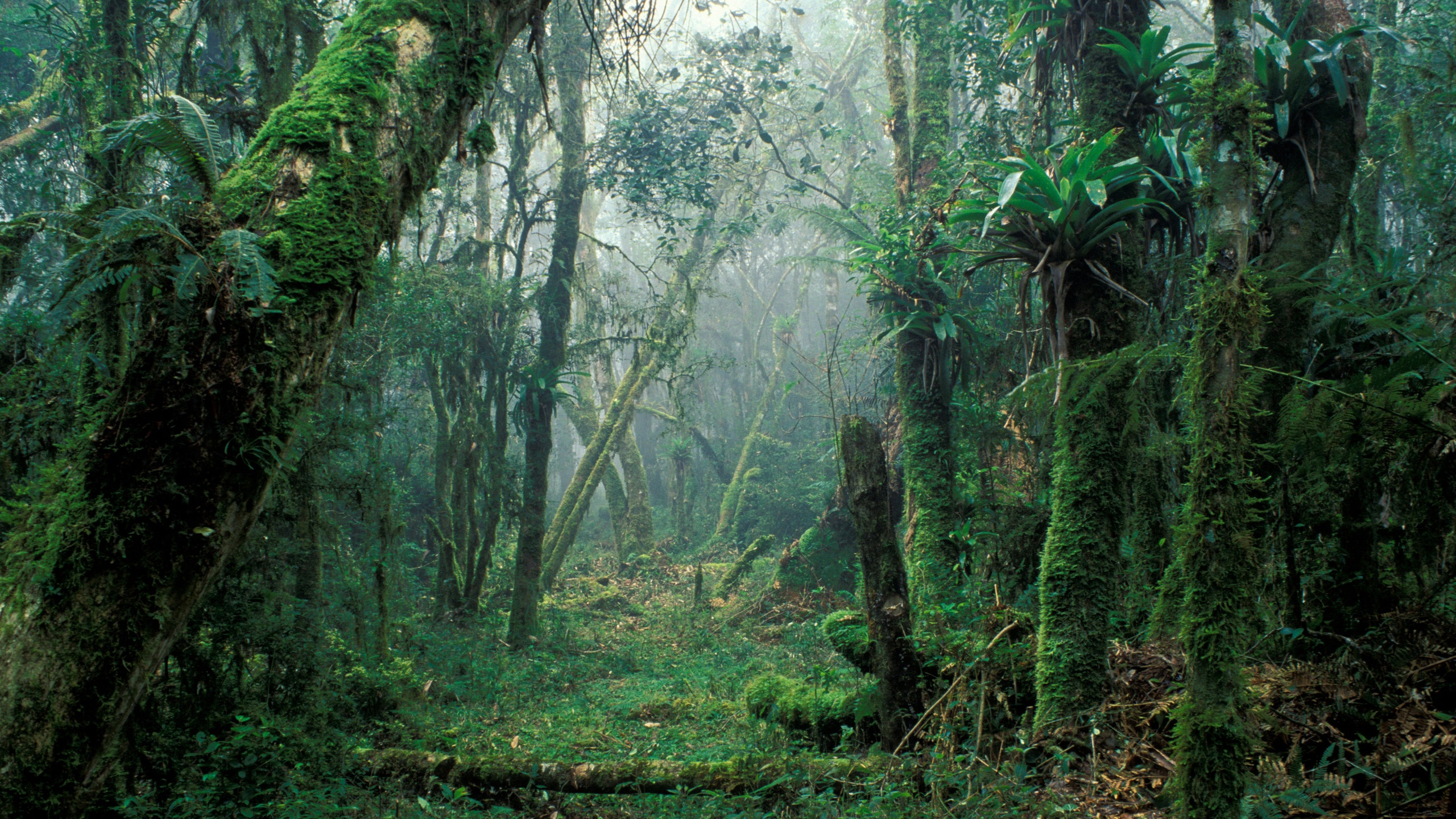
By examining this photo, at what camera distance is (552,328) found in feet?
36.3

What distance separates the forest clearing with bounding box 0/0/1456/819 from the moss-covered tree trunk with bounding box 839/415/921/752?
3 cm

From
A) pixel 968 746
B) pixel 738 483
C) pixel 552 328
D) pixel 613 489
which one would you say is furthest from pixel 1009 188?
pixel 738 483

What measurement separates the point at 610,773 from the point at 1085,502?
3.13 meters

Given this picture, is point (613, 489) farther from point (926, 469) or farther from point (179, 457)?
point (179, 457)

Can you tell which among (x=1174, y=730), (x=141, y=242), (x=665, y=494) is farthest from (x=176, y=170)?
(x=665, y=494)

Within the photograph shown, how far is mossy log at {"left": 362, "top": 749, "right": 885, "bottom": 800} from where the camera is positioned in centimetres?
412

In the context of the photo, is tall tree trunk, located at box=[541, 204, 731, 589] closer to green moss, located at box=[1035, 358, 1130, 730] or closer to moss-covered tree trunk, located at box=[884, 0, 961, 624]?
moss-covered tree trunk, located at box=[884, 0, 961, 624]

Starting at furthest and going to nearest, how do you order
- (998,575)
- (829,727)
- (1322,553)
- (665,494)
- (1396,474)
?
1. (665,494)
2. (998,575)
3. (829,727)
4. (1322,553)
5. (1396,474)

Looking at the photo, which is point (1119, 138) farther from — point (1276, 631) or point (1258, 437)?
point (1276, 631)

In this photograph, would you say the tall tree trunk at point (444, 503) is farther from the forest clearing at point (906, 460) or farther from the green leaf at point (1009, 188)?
the green leaf at point (1009, 188)

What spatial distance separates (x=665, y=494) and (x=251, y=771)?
23.0m

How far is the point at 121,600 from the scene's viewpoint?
7.68 ft

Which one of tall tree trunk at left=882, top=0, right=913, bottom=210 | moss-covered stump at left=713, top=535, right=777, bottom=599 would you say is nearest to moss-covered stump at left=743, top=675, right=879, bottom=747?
tall tree trunk at left=882, top=0, right=913, bottom=210

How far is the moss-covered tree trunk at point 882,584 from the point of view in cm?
472
